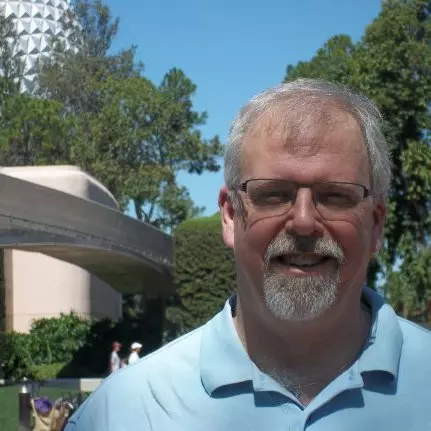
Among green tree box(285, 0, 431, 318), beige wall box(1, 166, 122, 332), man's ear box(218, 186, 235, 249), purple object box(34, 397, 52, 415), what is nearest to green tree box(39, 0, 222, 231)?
beige wall box(1, 166, 122, 332)

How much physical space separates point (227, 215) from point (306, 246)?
0.93ft

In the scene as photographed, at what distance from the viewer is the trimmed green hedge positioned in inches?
1131

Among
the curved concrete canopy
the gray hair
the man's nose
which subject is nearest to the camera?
the man's nose

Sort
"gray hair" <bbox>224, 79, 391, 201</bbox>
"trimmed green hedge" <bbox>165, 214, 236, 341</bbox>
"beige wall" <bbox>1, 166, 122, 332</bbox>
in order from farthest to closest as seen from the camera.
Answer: "beige wall" <bbox>1, 166, 122, 332</bbox>
"trimmed green hedge" <bbox>165, 214, 236, 341</bbox>
"gray hair" <bbox>224, 79, 391, 201</bbox>

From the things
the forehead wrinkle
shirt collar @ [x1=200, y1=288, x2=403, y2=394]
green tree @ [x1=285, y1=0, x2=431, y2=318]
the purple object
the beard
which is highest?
green tree @ [x1=285, y1=0, x2=431, y2=318]

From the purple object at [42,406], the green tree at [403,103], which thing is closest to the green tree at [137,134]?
the green tree at [403,103]

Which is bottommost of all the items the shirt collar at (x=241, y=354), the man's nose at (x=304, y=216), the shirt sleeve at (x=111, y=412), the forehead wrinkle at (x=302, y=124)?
the shirt sleeve at (x=111, y=412)

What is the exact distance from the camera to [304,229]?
2.23m

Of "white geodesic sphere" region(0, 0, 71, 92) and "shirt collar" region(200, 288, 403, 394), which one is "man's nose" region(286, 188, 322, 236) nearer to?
"shirt collar" region(200, 288, 403, 394)

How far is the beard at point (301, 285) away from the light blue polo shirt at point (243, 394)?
0.57 ft

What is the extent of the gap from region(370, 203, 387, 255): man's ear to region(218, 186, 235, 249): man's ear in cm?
34

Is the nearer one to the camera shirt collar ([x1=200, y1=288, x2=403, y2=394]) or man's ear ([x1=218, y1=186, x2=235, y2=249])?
shirt collar ([x1=200, y1=288, x2=403, y2=394])

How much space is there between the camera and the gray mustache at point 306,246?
2242mm

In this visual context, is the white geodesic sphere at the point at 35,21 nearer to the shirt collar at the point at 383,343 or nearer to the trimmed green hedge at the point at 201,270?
the trimmed green hedge at the point at 201,270
